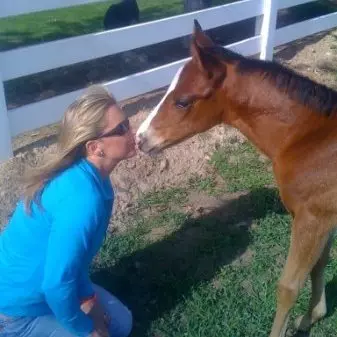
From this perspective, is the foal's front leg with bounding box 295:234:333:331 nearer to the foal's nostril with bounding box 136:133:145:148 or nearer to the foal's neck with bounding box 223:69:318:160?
the foal's neck with bounding box 223:69:318:160

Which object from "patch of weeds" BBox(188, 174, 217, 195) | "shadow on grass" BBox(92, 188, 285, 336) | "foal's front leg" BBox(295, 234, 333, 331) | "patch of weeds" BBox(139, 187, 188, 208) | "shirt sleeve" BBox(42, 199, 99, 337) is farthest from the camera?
"patch of weeds" BBox(188, 174, 217, 195)

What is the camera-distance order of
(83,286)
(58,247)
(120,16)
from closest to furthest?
1. (58,247)
2. (83,286)
3. (120,16)

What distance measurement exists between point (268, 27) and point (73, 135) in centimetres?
472

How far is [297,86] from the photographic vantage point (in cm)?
295

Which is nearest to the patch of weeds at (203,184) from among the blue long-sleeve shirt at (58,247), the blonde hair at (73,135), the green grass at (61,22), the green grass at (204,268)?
the green grass at (204,268)

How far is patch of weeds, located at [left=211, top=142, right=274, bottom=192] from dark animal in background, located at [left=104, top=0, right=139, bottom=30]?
10.9 feet

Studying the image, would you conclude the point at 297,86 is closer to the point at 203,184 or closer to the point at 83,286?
the point at 83,286

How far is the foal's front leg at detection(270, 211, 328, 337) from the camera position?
9.27 feet

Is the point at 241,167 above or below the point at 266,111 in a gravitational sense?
below

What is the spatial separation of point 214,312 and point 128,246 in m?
0.91

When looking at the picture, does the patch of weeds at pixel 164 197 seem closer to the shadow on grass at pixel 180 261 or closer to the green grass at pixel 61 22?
the shadow on grass at pixel 180 261

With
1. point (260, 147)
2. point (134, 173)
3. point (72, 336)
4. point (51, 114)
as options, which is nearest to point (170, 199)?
point (134, 173)

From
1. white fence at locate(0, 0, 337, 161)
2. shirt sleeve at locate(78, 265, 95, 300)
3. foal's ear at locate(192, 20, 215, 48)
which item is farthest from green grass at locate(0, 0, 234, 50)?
shirt sleeve at locate(78, 265, 95, 300)

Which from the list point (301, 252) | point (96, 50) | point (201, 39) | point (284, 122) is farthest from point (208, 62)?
point (96, 50)
